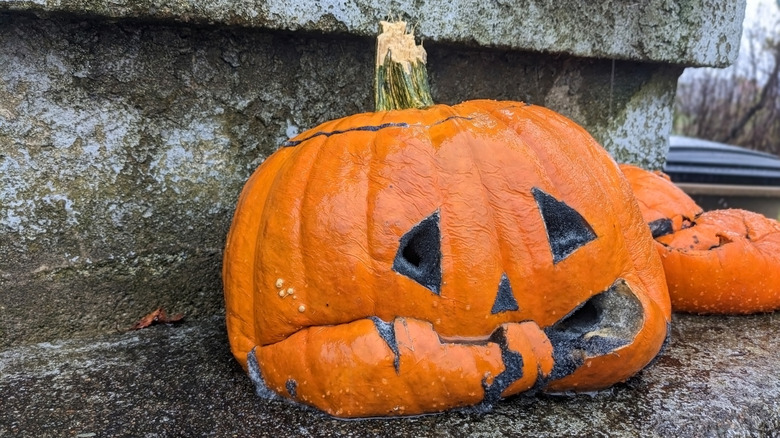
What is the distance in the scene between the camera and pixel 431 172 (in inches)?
52.8

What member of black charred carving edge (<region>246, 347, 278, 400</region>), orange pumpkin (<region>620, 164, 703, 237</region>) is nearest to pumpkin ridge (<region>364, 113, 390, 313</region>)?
black charred carving edge (<region>246, 347, 278, 400</region>)

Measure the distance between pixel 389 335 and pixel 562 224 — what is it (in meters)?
0.50

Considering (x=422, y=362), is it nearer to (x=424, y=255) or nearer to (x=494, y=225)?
(x=424, y=255)

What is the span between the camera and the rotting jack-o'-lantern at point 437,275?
126cm

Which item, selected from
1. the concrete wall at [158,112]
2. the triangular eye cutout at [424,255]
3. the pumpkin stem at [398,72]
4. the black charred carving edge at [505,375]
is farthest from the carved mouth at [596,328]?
the concrete wall at [158,112]

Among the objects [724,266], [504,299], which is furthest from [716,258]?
[504,299]

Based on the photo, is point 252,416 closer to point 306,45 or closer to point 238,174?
point 238,174

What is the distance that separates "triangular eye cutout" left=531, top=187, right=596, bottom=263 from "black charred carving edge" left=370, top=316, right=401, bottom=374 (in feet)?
1.43

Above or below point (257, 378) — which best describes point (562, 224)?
above

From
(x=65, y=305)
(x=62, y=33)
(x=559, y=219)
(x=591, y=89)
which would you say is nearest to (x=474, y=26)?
(x=591, y=89)

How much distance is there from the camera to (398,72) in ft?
5.21

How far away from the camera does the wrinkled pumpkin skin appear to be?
1.26m

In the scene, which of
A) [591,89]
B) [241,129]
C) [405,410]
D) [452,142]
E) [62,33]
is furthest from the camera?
[591,89]

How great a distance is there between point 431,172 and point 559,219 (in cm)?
33
